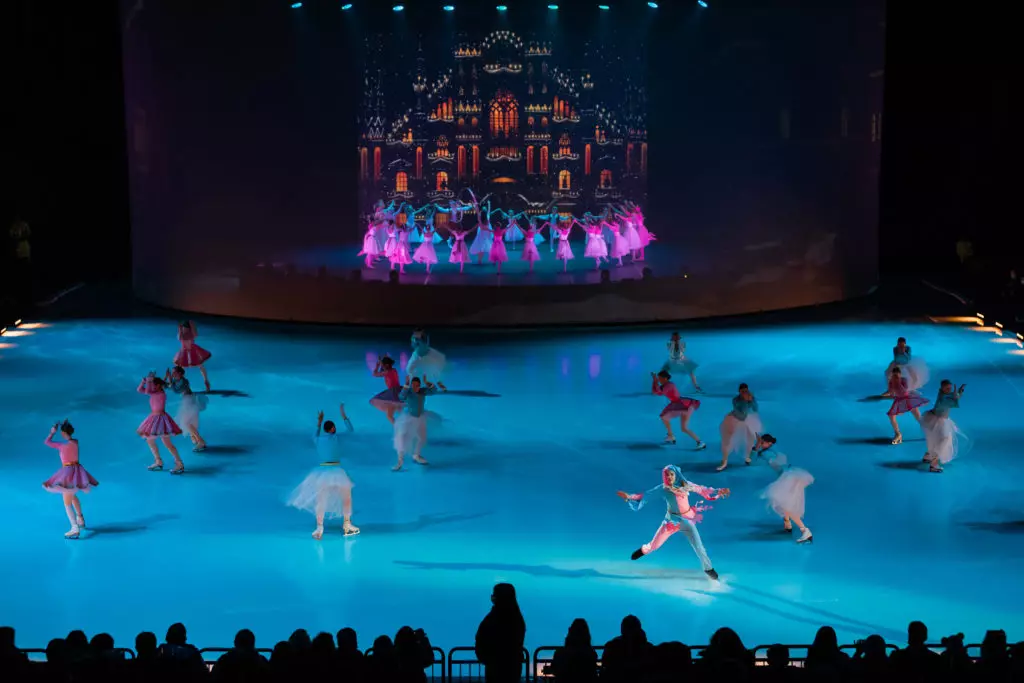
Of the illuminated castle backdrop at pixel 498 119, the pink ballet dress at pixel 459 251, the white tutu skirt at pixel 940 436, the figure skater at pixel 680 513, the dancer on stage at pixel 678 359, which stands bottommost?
the figure skater at pixel 680 513

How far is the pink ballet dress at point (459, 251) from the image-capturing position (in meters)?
28.7

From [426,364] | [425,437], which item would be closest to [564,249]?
[426,364]

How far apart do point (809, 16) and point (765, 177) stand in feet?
11.2

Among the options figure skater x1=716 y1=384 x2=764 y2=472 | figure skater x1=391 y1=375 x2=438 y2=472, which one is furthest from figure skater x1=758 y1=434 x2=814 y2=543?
figure skater x1=391 y1=375 x2=438 y2=472

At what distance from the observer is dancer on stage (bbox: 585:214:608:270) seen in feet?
93.9

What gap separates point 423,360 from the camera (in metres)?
20.9

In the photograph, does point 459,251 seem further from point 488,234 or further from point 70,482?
point 70,482

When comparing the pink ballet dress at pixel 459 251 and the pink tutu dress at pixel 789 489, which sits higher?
the pink ballet dress at pixel 459 251

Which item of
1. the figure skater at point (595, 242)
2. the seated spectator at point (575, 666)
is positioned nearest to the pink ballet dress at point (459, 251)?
the figure skater at point (595, 242)

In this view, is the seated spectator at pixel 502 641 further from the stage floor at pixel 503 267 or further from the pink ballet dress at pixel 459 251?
the pink ballet dress at pixel 459 251

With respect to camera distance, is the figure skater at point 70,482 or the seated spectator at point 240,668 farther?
the figure skater at point 70,482

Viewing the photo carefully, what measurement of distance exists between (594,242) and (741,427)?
40.5 ft

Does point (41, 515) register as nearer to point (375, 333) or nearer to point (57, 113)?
point (375, 333)

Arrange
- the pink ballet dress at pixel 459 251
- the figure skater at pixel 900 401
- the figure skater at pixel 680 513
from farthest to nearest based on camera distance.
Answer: the pink ballet dress at pixel 459 251 → the figure skater at pixel 900 401 → the figure skater at pixel 680 513
